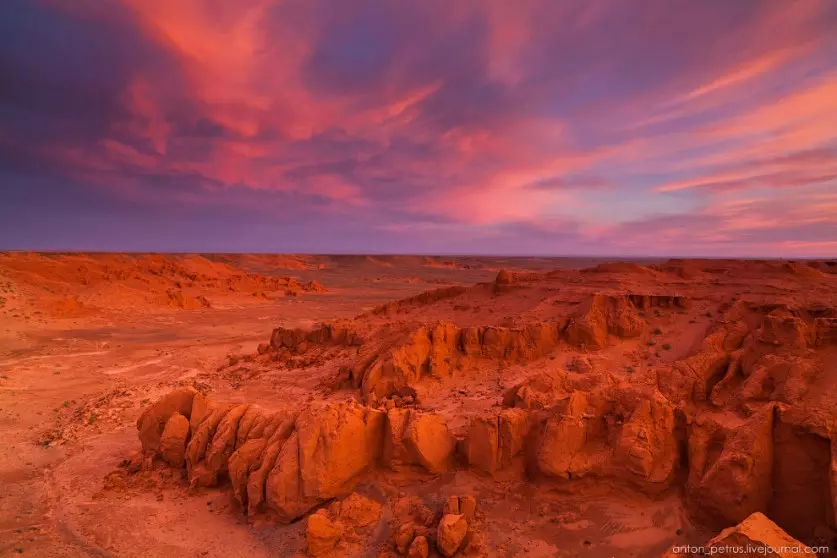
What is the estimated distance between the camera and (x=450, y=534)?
21.1ft

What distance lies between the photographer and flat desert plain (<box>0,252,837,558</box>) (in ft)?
21.7

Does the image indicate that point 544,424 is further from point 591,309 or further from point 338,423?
point 591,309

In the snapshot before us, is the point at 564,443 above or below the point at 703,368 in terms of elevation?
below

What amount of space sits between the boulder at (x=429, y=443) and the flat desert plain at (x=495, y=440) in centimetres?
4

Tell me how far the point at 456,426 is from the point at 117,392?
12578mm

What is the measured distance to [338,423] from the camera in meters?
8.15

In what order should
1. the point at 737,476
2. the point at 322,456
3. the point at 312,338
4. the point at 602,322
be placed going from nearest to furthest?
1. the point at 737,476
2. the point at 322,456
3. the point at 602,322
4. the point at 312,338

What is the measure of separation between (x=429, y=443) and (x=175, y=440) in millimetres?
5908

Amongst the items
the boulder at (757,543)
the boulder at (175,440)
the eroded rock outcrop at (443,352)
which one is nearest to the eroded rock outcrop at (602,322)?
the eroded rock outcrop at (443,352)

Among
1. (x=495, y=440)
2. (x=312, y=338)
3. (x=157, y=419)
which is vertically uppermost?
(x=495, y=440)

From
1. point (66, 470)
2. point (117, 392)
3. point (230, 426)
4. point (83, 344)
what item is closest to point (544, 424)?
point (230, 426)

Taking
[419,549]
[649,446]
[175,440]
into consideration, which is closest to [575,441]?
[649,446]

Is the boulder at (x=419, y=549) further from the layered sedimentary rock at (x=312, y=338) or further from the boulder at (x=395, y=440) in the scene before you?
the layered sedimentary rock at (x=312, y=338)

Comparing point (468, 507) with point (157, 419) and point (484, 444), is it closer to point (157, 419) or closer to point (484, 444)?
point (484, 444)
